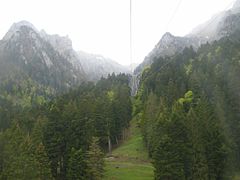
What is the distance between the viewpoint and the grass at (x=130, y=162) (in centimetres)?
5646

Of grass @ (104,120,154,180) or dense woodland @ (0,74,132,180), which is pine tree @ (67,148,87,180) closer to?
dense woodland @ (0,74,132,180)

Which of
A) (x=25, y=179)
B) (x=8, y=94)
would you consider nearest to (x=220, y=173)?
(x=25, y=179)

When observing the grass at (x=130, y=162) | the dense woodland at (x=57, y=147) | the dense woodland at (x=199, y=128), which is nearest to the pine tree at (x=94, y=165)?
the dense woodland at (x=57, y=147)

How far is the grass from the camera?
56.5 m

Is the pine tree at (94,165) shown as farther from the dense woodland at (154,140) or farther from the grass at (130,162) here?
the grass at (130,162)

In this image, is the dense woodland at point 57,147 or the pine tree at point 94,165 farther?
the pine tree at point 94,165

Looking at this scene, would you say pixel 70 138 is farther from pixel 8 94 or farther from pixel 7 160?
pixel 8 94

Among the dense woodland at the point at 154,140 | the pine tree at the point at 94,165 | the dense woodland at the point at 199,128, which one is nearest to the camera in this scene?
the pine tree at the point at 94,165

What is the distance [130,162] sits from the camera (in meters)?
68.9

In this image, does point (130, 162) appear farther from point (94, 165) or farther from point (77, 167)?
point (94, 165)

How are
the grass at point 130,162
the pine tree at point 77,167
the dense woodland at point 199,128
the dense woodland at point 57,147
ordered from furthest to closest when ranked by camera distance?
the grass at point 130,162, the dense woodland at point 199,128, the pine tree at point 77,167, the dense woodland at point 57,147

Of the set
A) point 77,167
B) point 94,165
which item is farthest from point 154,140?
point 77,167

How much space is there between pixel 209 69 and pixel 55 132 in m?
52.7

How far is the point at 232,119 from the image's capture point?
65.2m
